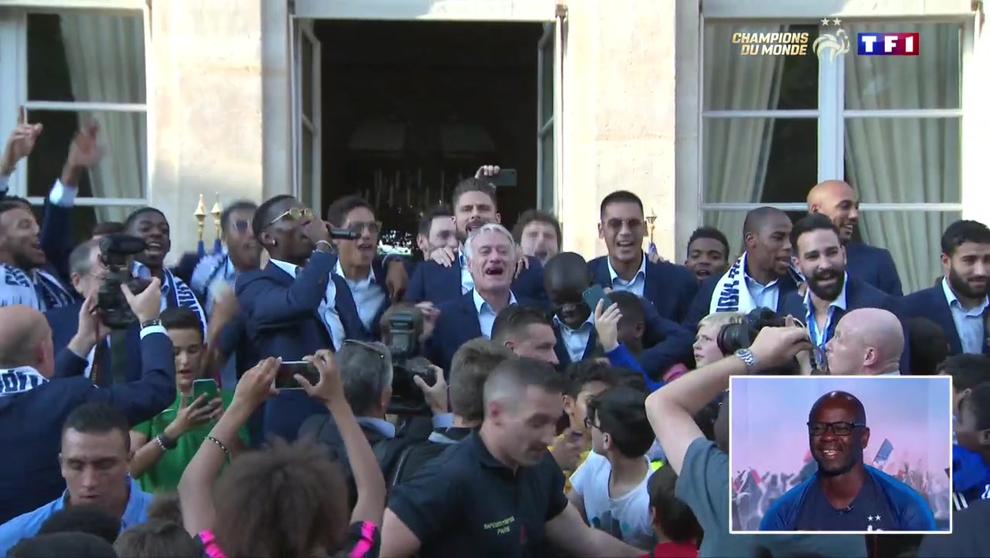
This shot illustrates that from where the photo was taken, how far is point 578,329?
7.58 metres

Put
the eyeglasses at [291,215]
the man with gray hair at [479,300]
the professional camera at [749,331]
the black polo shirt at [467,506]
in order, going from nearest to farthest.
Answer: the black polo shirt at [467,506], the professional camera at [749,331], the eyeglasses at [291,215], the man with gray hair at [479,300]

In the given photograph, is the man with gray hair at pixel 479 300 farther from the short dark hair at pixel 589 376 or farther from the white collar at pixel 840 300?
the white collar at pixel 840 300

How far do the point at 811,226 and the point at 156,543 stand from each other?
12.7ft

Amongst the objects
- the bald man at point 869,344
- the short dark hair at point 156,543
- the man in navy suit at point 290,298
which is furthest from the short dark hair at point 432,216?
the short dark hair at point 156,543

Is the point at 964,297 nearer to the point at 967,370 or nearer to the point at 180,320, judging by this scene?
the point at 967,370

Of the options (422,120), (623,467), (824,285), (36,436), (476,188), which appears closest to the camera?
(36,436)

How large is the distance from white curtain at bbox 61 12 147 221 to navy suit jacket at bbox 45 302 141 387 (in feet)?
10.8

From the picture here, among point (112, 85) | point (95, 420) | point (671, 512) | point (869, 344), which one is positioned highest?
point (112, 85)

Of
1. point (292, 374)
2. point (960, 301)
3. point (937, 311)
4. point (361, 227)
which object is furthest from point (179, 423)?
point (960, 301)

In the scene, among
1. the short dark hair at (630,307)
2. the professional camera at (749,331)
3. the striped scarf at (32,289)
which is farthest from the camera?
the short dark hair at (630,307)

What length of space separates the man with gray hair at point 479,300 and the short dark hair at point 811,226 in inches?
51.6

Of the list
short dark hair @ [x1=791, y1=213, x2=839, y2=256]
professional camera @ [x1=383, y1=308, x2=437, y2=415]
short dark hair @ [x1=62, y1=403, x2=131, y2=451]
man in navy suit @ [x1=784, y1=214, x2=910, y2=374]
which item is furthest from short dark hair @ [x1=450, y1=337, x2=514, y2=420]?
short dark hair @ [x1=791, y1=213, x2=839, y2=256]

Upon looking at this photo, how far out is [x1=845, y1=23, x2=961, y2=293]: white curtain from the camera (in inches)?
428

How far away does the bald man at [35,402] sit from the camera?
568 centimetres
